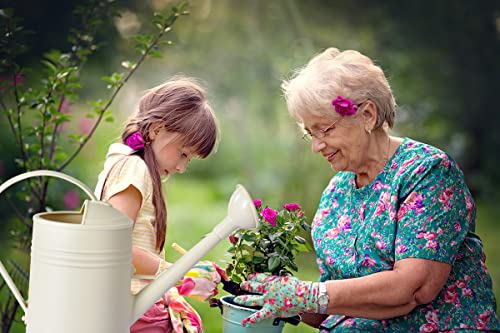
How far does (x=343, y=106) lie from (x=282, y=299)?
0.53 m

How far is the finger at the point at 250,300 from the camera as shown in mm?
1549

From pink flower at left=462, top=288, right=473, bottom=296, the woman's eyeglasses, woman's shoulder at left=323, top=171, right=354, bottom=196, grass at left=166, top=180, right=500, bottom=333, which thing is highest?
the woman's eyeglasses

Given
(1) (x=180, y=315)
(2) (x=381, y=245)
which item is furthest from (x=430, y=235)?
(1) (x=180, y=315)

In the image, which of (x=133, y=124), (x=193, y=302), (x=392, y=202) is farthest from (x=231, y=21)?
(x=392, y=202)

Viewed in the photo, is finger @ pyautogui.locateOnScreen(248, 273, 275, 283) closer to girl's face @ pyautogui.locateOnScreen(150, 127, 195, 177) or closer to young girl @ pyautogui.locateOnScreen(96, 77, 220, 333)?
young girl @ pyautogui.locateOnScreen(96, 77, 220, 333)

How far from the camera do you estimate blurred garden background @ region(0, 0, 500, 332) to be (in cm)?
361

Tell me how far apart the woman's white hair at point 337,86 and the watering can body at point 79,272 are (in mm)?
744

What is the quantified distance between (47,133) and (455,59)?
222 centimetres

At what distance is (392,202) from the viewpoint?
1.74 metres

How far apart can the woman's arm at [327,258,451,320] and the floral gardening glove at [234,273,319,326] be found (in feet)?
0.20

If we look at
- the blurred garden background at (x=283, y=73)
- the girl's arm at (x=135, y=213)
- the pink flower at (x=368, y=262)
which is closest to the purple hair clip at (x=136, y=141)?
the girl's arm at (x=135, y=213)

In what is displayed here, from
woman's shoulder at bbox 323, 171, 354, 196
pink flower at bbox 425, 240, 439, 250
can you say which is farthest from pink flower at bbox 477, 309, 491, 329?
woman's shoulder at bbox 323, 171, 354, 196

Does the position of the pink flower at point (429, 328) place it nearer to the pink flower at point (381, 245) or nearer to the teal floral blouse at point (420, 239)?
the teal floral blouse at point (420, 239)

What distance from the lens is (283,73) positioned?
143 inches
